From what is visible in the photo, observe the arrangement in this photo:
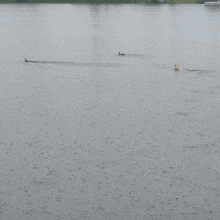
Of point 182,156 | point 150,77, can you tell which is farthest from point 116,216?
point 150,77

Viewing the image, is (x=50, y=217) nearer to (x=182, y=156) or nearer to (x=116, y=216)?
(x=116, y=216)

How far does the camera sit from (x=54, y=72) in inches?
500

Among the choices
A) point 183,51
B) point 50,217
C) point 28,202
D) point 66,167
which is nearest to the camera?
point 50,217

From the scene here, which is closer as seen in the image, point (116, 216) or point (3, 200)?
point (116, 216)

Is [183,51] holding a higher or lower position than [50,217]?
lower

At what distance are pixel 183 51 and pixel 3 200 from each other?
13.1 metres

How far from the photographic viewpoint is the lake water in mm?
4852

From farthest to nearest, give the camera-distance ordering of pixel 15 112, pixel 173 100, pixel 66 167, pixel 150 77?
1. pixel 150 77
2. pixel 173 100
3. pixel 15 112
4. pixel 66 167

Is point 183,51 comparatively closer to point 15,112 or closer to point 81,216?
point 15,112

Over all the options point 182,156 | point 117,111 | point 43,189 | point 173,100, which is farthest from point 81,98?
point 43,189

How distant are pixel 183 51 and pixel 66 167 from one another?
12.0 m

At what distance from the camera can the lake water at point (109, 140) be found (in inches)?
191

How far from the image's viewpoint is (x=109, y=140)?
22.6ft

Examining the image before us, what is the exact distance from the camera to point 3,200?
4.93 meters
